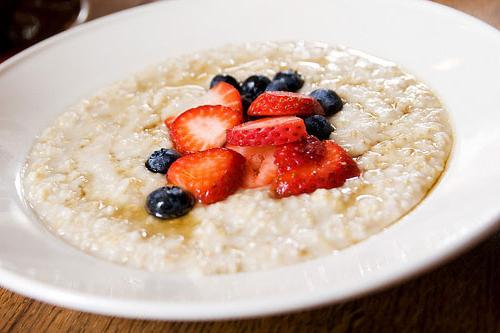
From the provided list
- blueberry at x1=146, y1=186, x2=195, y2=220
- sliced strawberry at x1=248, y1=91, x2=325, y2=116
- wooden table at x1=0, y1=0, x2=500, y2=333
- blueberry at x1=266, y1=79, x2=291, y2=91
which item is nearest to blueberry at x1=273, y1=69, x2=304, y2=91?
blueberry at x1=266, y1=79, x2=291, y2=91

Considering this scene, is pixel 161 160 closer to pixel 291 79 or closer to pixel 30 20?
pixel 291 79

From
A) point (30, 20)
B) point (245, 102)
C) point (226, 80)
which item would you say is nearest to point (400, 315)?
point (245, 102)

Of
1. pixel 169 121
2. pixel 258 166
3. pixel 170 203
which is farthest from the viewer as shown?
pixel 169 121

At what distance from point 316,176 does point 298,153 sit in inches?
3.1

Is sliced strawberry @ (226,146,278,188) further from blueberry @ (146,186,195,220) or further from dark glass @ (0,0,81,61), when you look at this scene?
dark glass @ (0,0,81,61)

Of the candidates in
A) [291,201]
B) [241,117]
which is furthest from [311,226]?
[241,117]

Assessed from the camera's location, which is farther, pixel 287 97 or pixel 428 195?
pixel 287 97

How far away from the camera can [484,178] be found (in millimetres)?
1492

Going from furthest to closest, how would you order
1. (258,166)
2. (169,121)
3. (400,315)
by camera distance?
(169,121) → (258,166) → (400,315)

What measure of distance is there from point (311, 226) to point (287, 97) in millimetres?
492

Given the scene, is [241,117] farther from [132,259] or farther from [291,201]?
[132,259]

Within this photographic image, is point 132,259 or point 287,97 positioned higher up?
point 287,97

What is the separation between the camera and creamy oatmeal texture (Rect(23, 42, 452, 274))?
1490mm

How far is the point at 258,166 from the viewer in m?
1.74
